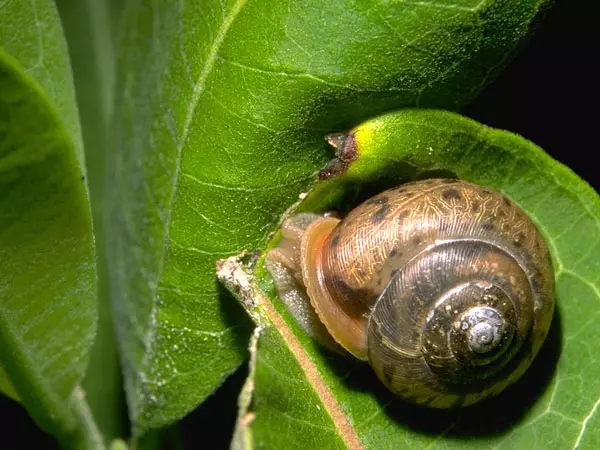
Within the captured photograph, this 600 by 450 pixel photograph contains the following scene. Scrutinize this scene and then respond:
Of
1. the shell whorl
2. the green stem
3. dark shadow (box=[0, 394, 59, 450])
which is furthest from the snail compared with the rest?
dark shadow (box=[0, 394, 59, 450])

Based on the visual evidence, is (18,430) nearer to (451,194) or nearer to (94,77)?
(94,77)

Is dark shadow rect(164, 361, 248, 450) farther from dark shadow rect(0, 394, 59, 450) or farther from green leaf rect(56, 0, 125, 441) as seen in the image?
green leaf rect(56, 0, 125, 441)

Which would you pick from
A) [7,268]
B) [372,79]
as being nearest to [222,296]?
[7,268]

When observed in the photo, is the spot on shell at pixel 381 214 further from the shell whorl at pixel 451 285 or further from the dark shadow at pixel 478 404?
the dark shadow at pixel 478 404

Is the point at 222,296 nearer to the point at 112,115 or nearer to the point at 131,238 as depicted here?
the point at 131,238

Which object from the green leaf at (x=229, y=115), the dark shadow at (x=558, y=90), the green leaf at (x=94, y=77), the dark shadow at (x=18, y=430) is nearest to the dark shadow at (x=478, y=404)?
the green leaf at (x=229, y=115)

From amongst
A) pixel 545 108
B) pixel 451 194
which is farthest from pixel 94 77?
pixel 545 108
